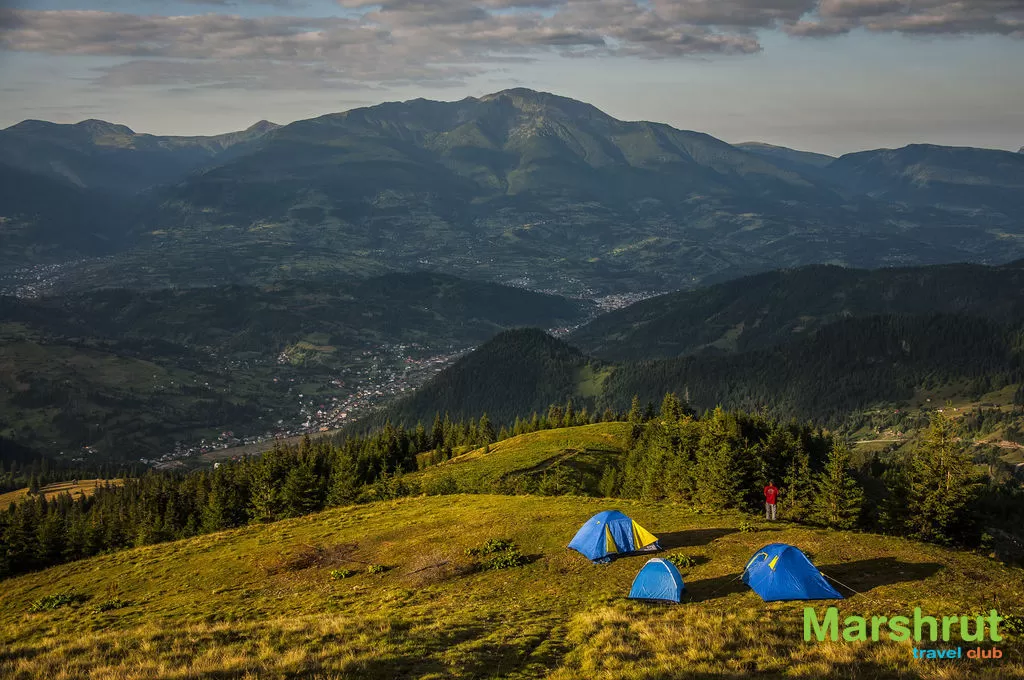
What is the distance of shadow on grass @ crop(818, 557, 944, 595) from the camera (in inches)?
1309

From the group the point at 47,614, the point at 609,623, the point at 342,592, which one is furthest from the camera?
the point at 47,614

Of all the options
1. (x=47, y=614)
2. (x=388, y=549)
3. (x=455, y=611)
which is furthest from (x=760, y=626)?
(x=47, y=614)

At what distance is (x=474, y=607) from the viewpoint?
34438 millimetres

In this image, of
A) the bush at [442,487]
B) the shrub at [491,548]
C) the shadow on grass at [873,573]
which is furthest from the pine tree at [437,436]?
the shadow on grass at [873,573]

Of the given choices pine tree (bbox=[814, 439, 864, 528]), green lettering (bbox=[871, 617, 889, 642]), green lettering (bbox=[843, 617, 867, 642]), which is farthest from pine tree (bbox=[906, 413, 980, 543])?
green lettering (bbox=[843, 617, 867, 642])

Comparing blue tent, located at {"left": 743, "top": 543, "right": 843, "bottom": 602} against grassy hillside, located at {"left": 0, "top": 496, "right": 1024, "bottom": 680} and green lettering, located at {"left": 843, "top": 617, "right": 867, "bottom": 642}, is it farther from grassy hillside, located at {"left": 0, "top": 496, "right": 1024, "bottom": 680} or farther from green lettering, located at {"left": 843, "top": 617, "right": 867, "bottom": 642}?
green lettering, located at {"left": 843, "top": 617, "right": 867, "bottom": 642}

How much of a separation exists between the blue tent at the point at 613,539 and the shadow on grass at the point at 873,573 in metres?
10.4

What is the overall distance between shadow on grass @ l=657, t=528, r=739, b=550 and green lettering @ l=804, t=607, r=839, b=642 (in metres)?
Result: 14.0

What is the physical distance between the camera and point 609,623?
2902 cm

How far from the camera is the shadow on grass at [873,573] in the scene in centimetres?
3325

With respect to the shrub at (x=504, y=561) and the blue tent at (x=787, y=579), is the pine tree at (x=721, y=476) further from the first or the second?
the blue tent at (x=787, y=579)

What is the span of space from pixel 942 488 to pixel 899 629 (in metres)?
37.1

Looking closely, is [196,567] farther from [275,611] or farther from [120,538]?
[120,538]

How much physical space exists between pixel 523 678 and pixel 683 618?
9.07m
